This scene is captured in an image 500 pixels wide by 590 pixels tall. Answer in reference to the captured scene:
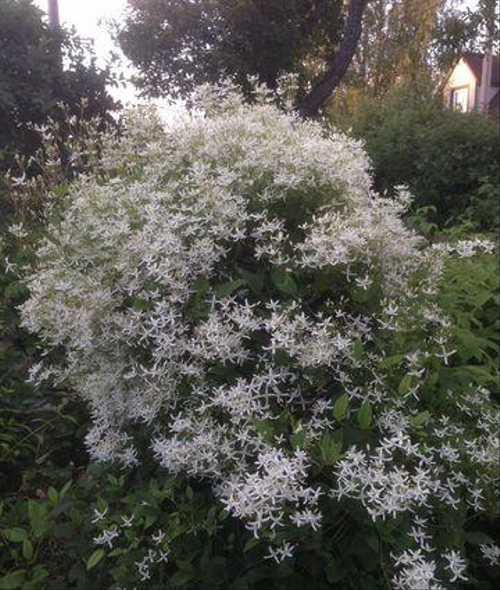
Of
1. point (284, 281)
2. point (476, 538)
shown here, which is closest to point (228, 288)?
point (284, 281)

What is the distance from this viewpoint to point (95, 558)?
2104mm

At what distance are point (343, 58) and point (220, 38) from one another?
2.05m

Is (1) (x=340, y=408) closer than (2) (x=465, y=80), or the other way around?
(1) (x=340, y=408)

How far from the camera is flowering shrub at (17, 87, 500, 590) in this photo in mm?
2049

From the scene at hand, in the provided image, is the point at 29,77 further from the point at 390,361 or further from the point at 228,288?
the point at 390,361

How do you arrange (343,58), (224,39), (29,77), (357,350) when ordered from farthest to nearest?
1. (224,39)
2. (343,58)
3. (29,77)
4. (357,350)

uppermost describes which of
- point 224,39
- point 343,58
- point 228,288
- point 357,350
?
point 224,39

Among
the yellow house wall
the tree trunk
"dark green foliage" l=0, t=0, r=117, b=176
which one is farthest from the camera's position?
the yellow house wall

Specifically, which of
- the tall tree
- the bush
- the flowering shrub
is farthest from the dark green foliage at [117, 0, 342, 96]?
the flowering shrub

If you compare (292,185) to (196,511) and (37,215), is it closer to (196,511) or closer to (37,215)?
(196,511)

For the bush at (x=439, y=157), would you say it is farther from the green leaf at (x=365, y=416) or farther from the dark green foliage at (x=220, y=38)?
the green leaf at (x=365, y=416)

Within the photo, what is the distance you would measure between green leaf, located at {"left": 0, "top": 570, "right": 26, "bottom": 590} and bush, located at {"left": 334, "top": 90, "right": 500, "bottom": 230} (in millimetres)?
6222

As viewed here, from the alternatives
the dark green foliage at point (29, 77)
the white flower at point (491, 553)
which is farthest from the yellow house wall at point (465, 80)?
the white flower at point (491, 553)

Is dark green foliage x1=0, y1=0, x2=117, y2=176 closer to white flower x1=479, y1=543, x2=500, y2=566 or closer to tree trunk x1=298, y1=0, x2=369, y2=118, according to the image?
tree trunk x1=298, y1=0, x2=369, y2=118
